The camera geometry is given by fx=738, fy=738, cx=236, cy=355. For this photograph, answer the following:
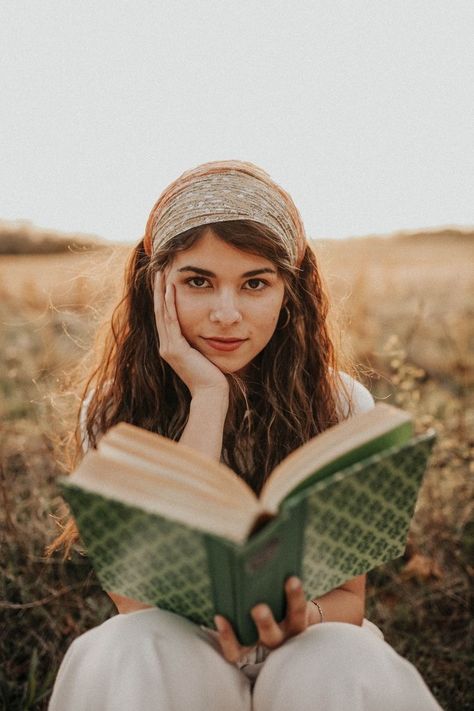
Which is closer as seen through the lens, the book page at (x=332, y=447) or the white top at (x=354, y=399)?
the book page at (x=332, y=447)

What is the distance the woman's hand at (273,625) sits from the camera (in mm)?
1553

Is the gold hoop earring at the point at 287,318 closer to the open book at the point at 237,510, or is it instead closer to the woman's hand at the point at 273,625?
the open book at the point at 237,510

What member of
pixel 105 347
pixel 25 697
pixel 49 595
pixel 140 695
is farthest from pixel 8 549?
pixel 140 695

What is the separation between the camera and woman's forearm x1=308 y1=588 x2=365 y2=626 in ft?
6.61

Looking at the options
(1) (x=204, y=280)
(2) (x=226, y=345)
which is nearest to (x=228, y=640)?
(2) (x=226, y=345)

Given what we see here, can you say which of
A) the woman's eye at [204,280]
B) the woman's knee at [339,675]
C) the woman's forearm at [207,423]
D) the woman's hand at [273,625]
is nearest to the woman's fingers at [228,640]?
the woman's hand at [273,625]

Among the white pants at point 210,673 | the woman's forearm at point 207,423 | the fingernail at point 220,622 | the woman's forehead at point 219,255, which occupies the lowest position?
the white pants at point 210,673

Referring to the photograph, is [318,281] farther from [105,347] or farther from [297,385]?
[105,347]

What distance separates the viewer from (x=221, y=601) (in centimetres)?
155

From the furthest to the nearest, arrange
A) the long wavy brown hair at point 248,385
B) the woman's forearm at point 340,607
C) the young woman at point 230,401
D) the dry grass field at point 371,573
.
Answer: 1. the dry grass field at point 371,573
2. the long wavy brown hair at point 248,385
3. the woman's forearm at point 340,607
4. the young woman at point 230,401

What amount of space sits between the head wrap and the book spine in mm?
1019

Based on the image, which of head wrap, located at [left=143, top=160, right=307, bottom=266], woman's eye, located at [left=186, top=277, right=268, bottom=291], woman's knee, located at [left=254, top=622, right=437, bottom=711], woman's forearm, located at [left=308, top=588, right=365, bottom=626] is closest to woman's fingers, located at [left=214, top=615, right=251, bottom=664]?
woman's knee, located at [left=254, top=622, right=437, bottom=711]

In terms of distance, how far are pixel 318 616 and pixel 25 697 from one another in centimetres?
120

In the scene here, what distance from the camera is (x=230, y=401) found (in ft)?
8.02
